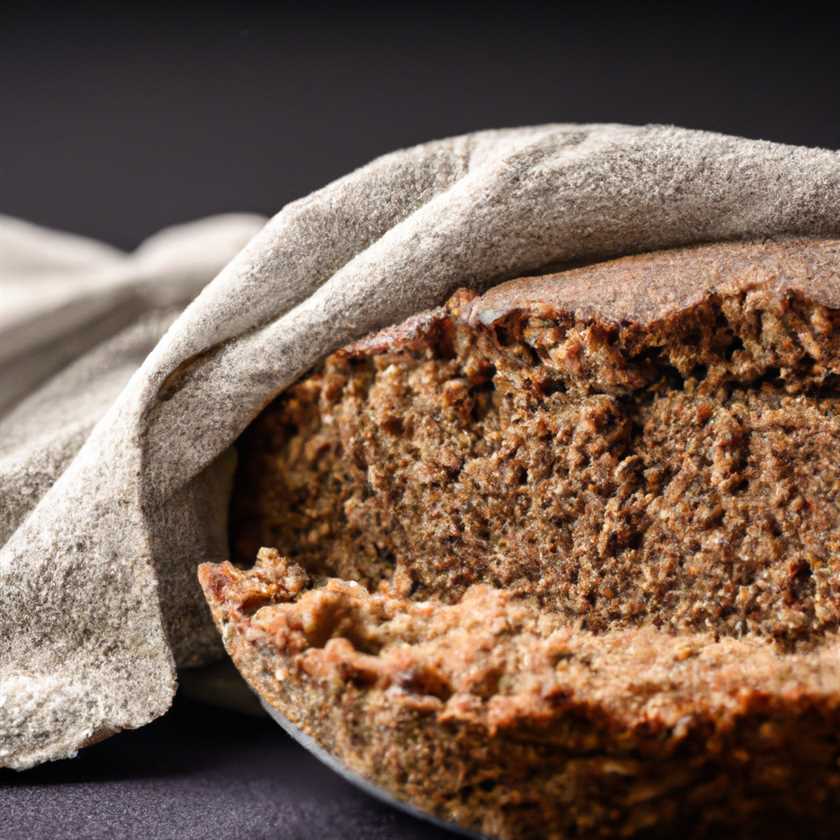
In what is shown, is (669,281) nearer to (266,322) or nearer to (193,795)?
(266,322)

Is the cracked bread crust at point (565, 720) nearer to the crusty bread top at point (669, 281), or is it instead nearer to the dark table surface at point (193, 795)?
the dark table surface at point (193, 795)

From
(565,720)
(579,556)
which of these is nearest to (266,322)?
(579,556)

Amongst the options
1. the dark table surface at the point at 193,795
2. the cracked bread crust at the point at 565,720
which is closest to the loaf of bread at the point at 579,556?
the cracked bread crust at the point at 565,720

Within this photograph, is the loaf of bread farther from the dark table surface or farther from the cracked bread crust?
the dark table surface

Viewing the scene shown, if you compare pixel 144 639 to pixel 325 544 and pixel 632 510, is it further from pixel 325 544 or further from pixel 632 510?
pixel 632 510

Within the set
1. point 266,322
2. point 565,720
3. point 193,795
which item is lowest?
point 193,795

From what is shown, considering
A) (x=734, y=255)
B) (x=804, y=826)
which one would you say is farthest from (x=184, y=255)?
(x=804, y=826)
